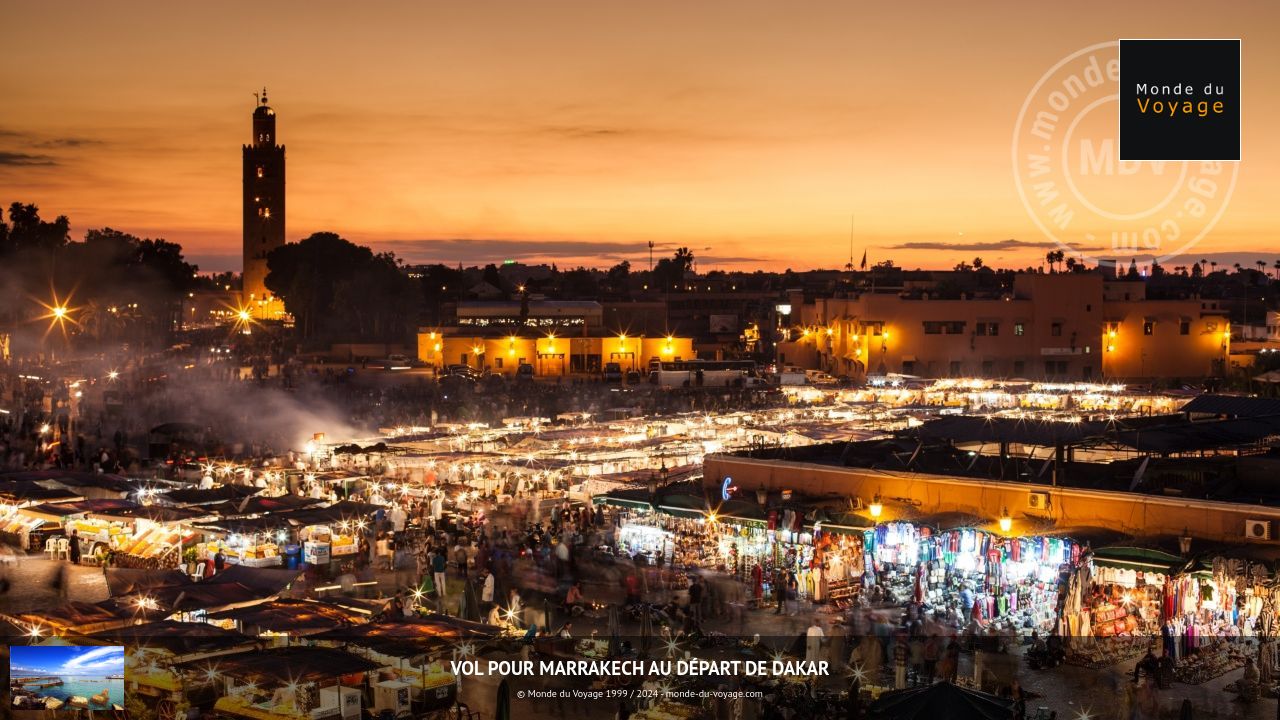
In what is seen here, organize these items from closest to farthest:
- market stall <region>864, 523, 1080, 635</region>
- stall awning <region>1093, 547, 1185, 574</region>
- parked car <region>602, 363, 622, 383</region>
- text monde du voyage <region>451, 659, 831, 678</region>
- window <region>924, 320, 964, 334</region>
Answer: text monde du voyage <region>451, 659, 831, 678</region>, stall awning <region>1093, 547, 1185, 574</region>, market stall <region>864, 523, 1080, 635</region>, window <region>924, 320, 964, 334</region>, parked car <region>602, 363, 622, 383</region>

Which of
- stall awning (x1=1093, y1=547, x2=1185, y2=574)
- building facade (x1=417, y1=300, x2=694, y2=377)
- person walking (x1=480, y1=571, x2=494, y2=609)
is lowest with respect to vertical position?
person walking (x1=480, y1=571, x2=494, y2=609)

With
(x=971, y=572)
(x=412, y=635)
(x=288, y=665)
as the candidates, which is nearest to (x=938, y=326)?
(x=971, y=572)

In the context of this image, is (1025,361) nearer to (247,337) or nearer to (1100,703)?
(1100,703)

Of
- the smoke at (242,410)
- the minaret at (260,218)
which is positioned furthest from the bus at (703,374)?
the minaret at (260,218)

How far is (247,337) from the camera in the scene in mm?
83500

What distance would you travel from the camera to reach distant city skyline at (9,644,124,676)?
11.3 meters

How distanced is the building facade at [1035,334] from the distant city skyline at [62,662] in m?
44.2

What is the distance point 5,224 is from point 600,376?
33.4 meters

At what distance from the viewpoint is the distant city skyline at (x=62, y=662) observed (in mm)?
11320

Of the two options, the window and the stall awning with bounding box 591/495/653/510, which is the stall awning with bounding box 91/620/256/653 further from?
the window

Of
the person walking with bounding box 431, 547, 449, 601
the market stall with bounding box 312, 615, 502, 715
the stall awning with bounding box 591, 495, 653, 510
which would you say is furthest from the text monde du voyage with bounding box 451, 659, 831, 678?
the stall awning with bounding box 591, 495, 653, 510

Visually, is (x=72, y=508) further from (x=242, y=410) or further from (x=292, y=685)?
(x=242, y=410)

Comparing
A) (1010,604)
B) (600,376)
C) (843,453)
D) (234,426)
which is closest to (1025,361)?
(600,376)

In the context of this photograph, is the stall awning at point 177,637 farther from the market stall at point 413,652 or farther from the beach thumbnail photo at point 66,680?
the market stall at point 413,652
